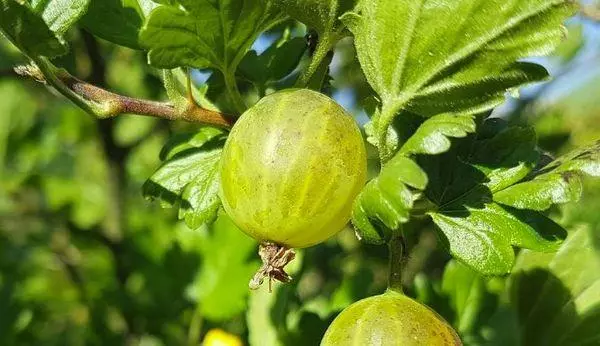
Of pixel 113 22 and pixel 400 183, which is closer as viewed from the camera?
pixel 400 183

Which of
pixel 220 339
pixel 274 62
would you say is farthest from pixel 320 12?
pixel 220 339

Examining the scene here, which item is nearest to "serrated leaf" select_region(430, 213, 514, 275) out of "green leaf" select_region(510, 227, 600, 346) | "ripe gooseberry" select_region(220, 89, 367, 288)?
"ripe gooseberry" select_region(220, 89, 367, 288)

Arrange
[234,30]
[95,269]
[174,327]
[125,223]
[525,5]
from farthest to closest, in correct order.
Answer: [95,269] < [125,223] < [174,327] < [234,30] < [525,5]

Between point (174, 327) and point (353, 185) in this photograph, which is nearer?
point (353, 185)

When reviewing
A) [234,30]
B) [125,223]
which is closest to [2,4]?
[234,30]

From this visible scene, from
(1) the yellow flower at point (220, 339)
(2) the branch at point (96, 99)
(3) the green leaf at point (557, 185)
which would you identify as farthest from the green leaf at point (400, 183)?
(1) the yellow flower at point (220, 339)

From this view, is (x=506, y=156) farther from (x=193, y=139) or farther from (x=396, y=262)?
(x=193, y=139)

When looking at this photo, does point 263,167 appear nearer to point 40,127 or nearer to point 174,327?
point 174,327
